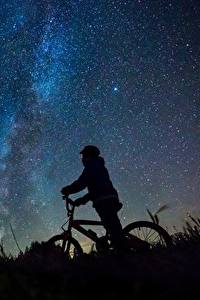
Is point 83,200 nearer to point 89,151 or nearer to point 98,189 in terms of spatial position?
point 98,189

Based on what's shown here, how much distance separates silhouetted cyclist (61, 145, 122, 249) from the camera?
762 cm

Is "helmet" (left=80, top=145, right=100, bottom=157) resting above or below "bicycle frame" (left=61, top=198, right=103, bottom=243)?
above

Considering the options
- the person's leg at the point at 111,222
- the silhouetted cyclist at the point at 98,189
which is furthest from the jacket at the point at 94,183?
the person's leg at the point at 111,222

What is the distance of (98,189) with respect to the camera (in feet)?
25.5

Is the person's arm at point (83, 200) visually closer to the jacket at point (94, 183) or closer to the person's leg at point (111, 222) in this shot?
the jacket at point (94, 183)

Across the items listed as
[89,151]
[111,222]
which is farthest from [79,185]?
[111,222]

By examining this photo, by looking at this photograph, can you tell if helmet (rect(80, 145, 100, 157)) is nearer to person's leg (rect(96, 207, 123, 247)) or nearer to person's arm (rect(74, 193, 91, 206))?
person's arm (rect(74, 193, 91, 206))

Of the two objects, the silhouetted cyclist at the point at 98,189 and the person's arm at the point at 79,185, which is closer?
the silhouetted cyclist at the point at 98,189

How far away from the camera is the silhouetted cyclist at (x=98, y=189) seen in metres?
7.62

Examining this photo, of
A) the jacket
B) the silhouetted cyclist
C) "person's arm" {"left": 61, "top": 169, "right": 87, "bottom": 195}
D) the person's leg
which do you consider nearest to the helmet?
the silhouetted cyclist

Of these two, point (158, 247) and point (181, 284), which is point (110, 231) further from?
point (181, 284)

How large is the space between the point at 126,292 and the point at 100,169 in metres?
5.40

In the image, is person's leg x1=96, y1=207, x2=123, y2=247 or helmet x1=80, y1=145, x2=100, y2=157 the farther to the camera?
helmet x1=80, y1=145, x2=100, y2=157

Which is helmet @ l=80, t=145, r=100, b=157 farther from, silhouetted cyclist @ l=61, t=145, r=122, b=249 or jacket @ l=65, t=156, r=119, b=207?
jacket @ l=65, t=156, r=119, b=207
